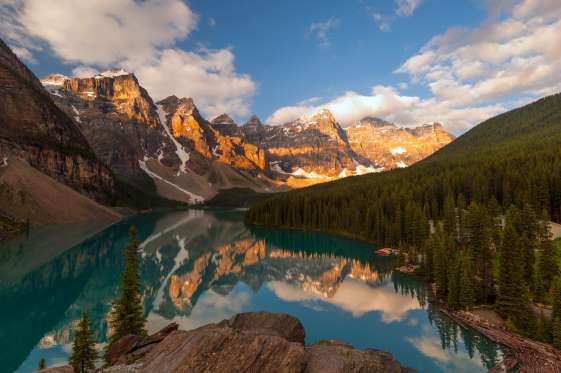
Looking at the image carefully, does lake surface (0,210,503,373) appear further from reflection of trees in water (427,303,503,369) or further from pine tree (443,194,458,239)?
pine tree (443,194,458,239)

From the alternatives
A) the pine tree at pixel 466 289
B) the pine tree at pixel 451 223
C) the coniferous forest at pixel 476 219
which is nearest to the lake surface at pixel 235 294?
the pine tree at pixel 466 289

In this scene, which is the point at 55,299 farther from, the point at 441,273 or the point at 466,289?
the point at 466,289

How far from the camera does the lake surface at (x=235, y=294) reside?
118ft

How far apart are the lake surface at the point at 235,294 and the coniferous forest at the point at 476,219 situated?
5.32 metres

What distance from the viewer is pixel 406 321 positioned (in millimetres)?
43594

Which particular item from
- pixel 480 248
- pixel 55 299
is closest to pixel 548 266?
pixel 480 248

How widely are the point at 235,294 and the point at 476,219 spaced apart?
40488 mm

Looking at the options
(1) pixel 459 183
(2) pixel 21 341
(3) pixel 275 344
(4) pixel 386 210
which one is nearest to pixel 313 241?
(4) pixel 386 210

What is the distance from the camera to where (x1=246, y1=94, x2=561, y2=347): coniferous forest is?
40.6 m

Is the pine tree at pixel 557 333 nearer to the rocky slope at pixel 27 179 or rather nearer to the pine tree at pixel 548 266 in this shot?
the pine tree at pixel 548 266

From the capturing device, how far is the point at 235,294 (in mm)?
59469

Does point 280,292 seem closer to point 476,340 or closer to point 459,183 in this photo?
point 476,340

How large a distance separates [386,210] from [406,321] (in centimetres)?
6713

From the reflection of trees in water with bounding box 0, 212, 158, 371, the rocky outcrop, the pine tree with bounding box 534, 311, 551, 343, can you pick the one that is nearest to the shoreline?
the pine tree with bounding box 534, 311, 551, 343
